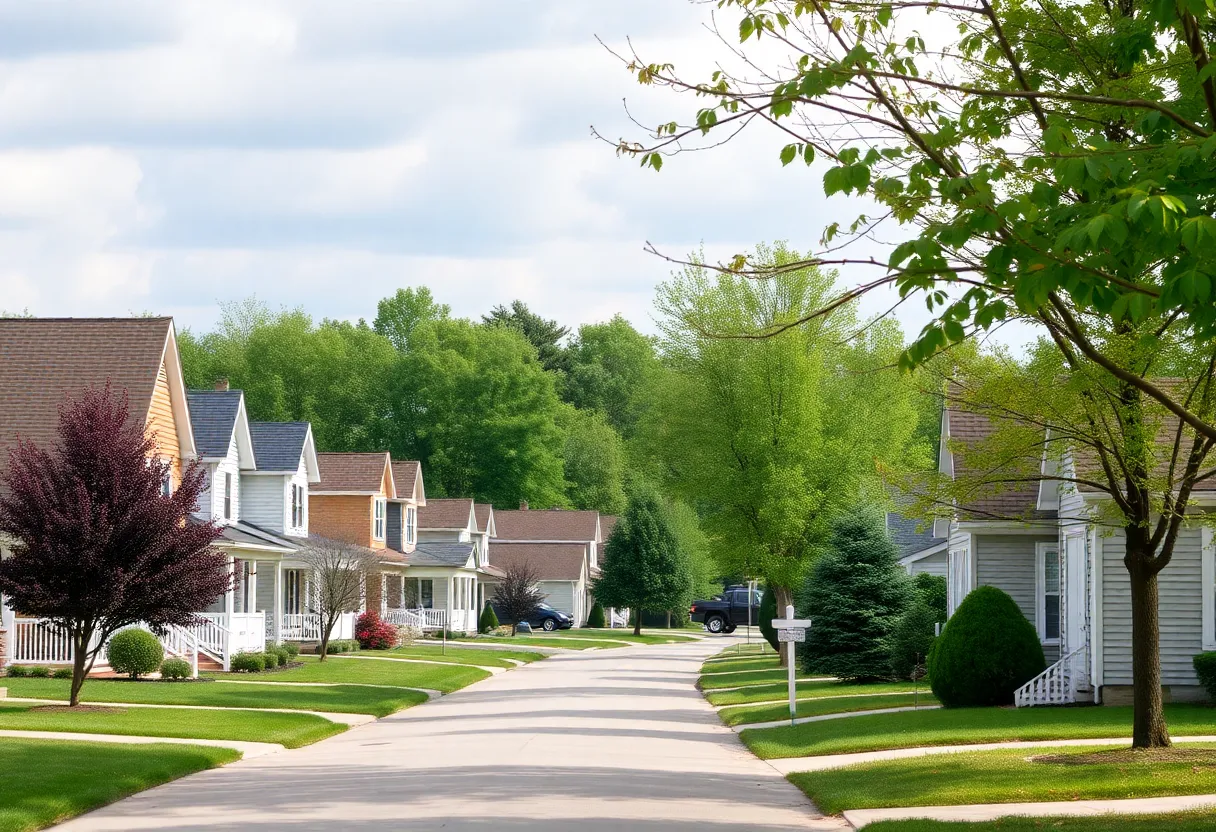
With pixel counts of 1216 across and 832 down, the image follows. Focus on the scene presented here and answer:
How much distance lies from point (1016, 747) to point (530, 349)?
3376 inches

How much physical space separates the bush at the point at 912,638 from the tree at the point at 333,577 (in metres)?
18.3

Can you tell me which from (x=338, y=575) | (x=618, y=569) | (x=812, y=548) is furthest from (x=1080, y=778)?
(x=618, y=569)

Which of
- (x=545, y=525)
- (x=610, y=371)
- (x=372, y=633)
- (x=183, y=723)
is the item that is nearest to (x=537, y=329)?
(x=610, y=371)

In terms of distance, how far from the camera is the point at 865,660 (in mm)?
33531

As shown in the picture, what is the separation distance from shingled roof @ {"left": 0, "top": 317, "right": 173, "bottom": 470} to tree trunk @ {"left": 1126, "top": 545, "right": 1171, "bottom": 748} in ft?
80.0

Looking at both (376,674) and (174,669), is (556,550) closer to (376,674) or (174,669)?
(376,674)

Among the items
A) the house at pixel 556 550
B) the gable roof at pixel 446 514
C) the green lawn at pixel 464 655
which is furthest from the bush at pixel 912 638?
the house at pixel 556 550

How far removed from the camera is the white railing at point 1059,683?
25.1m

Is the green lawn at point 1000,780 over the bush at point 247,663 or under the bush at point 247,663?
over

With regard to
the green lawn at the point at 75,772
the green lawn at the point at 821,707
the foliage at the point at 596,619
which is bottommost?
the foliage at the point at 596,619

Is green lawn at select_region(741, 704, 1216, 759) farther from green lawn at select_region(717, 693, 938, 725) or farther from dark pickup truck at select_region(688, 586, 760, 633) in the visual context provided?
dark pickup truck at select_region(688, 586, 760, 633)

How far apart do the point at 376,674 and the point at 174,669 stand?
6825mm

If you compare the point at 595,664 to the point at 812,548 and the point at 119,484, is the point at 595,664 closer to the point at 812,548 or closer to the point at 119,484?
the point at 812,548

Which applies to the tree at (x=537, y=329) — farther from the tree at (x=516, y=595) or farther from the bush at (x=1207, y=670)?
the bush at (x=1207, y=670)
